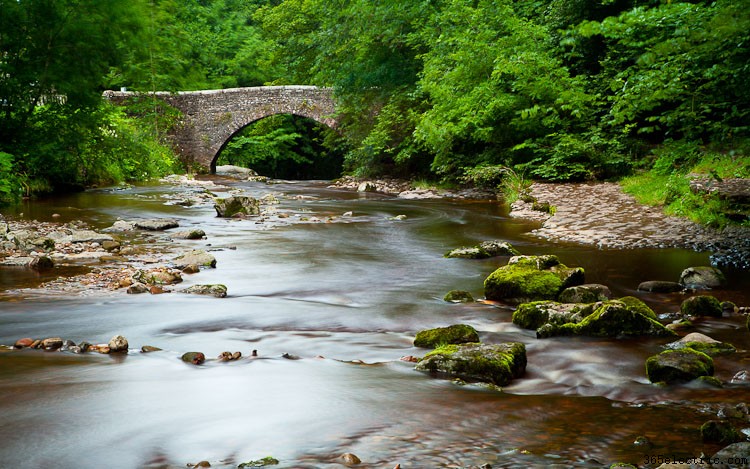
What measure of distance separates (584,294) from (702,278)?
5.18ft

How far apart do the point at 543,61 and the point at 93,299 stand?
40.2 ft

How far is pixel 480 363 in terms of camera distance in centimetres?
428

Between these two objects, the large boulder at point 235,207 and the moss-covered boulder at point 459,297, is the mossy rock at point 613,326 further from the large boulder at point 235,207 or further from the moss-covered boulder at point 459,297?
the large boulder at point 235,207

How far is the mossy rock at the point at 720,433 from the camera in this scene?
3156 mm

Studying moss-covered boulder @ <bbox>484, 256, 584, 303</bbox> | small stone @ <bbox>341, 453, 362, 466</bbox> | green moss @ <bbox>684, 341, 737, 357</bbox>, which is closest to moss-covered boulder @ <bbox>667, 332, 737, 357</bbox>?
green moss @ <bbox>684, 341, 737, 357</bbox>

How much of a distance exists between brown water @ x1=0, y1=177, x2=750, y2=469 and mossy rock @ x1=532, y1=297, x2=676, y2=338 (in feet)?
0.54

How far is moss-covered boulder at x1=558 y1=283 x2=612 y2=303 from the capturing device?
19.7 feet

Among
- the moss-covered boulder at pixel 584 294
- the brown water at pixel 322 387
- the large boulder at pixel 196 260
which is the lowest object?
the brown water at pixel 322 387

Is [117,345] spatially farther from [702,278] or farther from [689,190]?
[689,190]

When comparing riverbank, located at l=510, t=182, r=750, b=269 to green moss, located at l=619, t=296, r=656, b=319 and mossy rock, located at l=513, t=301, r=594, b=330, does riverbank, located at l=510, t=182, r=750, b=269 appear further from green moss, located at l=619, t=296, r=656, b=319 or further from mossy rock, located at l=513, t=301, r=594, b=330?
mossy rock, located at l=513, t=301, r=594, b=330

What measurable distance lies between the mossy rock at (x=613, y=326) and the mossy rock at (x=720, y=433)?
1889 mm

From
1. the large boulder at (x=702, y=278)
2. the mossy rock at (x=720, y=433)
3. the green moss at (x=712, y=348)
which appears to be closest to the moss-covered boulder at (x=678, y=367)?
the green moss at (x=712, y=348)

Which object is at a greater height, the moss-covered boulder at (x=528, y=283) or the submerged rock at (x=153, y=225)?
the submerged rock at (x=153, y=225)

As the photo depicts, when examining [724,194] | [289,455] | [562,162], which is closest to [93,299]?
[289,455]
